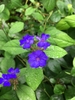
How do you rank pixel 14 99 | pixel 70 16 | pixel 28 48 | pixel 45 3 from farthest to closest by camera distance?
pixel 45 3 < pixel 70 16 < pixel 14 99 < pixel 28 48

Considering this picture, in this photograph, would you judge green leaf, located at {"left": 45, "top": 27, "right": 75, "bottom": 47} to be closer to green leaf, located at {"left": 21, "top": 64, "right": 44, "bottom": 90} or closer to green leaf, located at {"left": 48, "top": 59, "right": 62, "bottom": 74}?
green leaf, located at {"left": 48, "top": 59, "right": 62, "bottom": 74}

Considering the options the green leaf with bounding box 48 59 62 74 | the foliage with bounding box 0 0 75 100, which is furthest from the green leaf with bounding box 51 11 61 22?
the green leaf with bounding box 48 59 62 74

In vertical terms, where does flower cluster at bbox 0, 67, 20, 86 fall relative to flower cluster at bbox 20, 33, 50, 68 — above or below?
below

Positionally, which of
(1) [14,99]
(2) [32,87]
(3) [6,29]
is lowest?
(1) [14,99]

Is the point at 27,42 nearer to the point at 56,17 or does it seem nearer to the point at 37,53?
the point at 37,53

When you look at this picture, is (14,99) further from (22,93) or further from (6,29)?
(6,29)

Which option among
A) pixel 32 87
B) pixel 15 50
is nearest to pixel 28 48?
pixel 15 50

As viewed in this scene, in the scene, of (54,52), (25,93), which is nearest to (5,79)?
(25,93)
